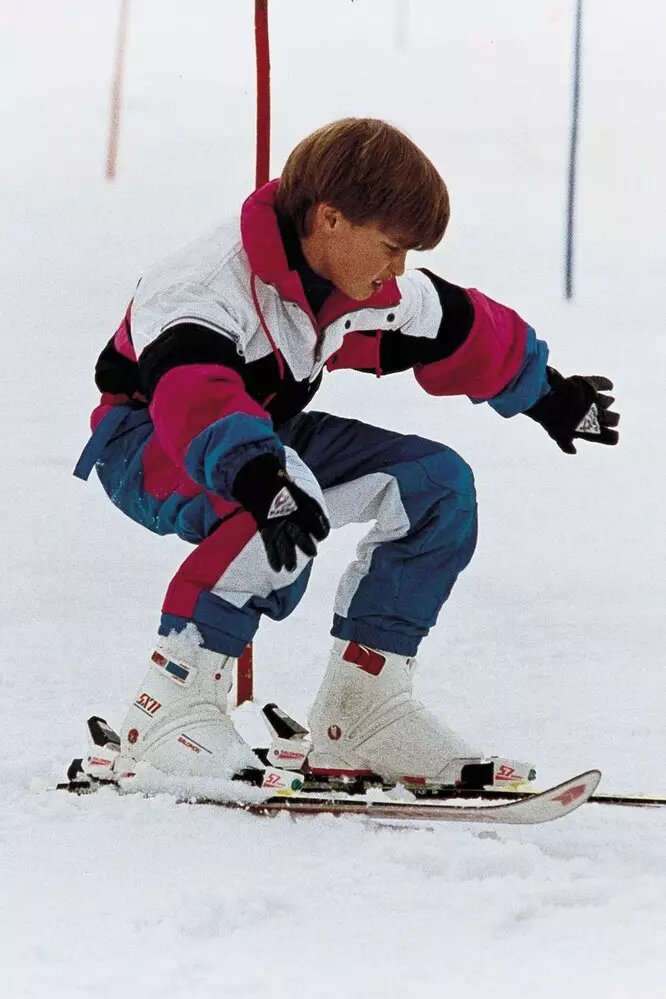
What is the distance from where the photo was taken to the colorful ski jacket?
1.74 meters

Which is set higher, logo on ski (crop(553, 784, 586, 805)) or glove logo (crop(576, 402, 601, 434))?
glove logo (crop(576, 402, 601, 434))

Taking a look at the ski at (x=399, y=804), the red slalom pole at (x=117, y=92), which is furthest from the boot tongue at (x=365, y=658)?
the red slalom pole at (x=117, y=92)

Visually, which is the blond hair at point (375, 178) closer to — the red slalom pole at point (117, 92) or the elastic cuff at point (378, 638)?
the elastic cuff at point (378, 638)

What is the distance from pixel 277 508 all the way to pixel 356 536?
2.02 meters

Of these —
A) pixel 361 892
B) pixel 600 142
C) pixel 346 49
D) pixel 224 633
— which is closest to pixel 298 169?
pixel 224 633

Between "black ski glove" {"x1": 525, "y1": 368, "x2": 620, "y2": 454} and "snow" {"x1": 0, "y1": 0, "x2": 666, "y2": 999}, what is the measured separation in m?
0.53

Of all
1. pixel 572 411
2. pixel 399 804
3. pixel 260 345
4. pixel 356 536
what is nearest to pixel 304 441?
pixel 260 345

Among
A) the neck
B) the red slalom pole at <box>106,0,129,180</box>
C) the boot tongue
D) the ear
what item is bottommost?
the boot tongue

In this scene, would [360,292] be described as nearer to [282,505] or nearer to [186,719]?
[282,505]

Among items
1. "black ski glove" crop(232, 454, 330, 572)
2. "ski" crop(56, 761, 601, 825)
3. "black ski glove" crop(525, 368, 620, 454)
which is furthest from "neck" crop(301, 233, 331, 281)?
"ski" crop(56, 761, 601, 825)

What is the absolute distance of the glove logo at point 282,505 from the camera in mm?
1653

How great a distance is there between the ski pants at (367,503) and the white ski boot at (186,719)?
3.5 inches

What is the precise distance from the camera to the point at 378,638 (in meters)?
2.11

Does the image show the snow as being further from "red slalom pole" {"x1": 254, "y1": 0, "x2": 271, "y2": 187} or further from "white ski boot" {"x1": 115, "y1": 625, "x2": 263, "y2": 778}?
"red slalom pole" {"x1": 254, "y1": 0, "x2": 271, "y2": 187}
